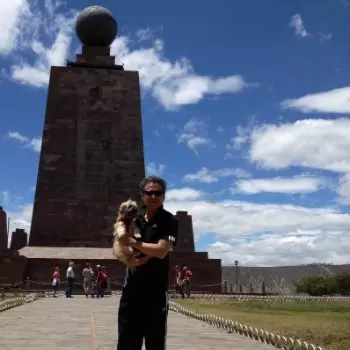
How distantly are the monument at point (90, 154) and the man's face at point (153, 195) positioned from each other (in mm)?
23405

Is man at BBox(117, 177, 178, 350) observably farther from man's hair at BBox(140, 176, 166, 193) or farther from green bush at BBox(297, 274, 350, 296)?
green bush at BBox(297, 274, 350, 296)

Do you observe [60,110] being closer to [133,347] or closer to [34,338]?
[34,338]

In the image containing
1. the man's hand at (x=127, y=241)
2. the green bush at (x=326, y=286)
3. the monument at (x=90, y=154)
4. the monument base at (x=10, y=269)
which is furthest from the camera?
the green bush at (x=326, y=286)

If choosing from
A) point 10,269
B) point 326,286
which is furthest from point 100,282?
point 326,286

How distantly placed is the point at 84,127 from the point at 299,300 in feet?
47.7

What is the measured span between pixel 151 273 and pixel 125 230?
39 cm

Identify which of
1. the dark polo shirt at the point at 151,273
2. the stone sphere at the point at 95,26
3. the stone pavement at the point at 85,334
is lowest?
the stone pavement at the point at 85,334

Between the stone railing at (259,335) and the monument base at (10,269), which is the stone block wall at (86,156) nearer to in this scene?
the monument base at (10,269)

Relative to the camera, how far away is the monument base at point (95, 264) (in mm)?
26031

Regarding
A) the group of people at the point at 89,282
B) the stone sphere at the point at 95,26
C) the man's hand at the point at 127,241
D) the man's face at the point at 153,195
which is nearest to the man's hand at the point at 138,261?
the man's hand at the point at 127,241

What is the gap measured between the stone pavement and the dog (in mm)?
3327

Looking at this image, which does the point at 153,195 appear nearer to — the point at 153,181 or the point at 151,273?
the point at 153,181

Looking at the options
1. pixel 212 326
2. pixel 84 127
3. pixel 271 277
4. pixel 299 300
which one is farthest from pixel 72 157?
pixel 271 277

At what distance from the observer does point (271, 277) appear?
66625mm
